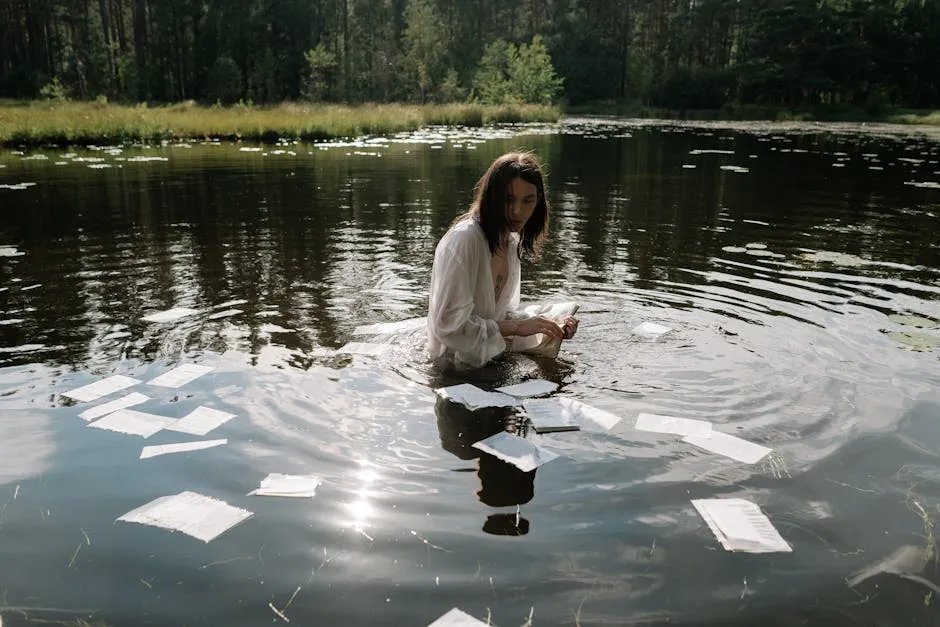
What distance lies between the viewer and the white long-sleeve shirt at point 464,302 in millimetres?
4158

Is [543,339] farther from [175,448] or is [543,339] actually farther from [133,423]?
[133,423]

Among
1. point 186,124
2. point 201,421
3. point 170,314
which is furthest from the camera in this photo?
point 186,124

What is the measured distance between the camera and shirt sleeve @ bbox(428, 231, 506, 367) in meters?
4.16

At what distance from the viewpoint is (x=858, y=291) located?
650 centimetres

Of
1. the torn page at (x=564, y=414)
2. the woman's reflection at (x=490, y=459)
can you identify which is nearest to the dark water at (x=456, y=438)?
the woman's reflection at (x=490, y=459)

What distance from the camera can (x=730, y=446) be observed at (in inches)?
139

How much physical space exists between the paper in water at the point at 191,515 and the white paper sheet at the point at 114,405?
3.65 ft

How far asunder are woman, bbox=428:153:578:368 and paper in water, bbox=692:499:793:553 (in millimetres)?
1673

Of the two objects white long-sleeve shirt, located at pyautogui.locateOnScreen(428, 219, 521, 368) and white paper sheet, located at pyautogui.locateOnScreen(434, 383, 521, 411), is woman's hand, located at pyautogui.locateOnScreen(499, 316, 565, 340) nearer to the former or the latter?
white long-sleeve shirt, located at pyautogui.locateOnScreen(428, 219, 521, 368)

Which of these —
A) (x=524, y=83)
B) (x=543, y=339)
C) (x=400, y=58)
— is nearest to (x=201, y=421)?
(x=543, y=339)

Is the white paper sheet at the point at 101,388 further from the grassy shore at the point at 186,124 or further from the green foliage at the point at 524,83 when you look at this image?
the green foliage at the point at 524,83

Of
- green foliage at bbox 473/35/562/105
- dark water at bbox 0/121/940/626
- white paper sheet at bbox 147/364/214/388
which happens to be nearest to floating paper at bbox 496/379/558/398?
dark water at bbox 0/121/940/626

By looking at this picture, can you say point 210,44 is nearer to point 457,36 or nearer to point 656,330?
point 457,36

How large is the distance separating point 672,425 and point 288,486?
6.70 feet
